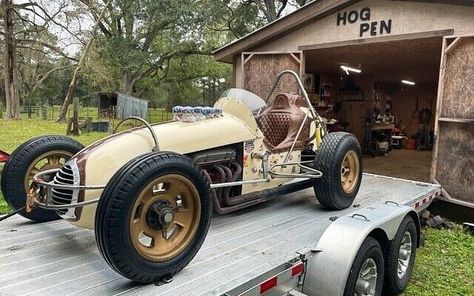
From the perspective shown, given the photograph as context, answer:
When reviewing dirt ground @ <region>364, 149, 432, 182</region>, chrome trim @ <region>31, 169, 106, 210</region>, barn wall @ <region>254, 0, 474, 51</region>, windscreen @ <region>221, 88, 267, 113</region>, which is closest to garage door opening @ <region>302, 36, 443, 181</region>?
dirt ground @ <region>364, 149, 432, 182</region>

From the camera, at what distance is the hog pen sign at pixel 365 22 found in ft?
20.0

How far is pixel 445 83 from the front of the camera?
210 inches

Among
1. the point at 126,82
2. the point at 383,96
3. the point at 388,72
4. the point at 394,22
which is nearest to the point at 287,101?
the point at 394,22

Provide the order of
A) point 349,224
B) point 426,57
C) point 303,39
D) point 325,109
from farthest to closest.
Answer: point 325,109 → point 426,57 → point 303,39 → point 349,224

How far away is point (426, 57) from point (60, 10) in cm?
1865

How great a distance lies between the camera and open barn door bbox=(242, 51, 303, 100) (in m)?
7.46

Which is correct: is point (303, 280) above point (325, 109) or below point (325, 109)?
below

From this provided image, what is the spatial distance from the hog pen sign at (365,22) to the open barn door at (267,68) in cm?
103

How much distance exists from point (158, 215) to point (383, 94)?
12.6 m

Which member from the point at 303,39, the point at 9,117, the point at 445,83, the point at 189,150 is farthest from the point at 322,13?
the point at 9,117

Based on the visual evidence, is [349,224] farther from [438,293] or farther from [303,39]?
[303,39]

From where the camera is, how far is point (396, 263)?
3176mm

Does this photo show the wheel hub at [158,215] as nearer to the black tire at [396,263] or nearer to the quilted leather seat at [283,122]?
the black tire at [396,263]

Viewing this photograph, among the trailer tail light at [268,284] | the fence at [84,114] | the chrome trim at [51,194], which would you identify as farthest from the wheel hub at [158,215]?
the fence at [84,114]
